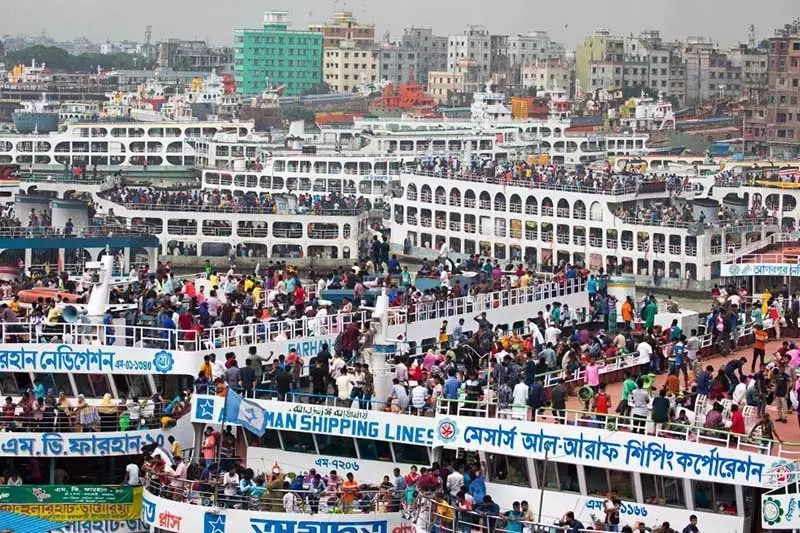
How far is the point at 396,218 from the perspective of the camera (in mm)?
72938

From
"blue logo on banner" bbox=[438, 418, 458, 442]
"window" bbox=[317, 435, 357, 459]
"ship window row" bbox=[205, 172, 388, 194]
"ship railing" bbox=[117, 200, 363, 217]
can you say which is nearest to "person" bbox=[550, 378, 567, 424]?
"blue logo on banner" bbox=[438, 418, 458, 442]

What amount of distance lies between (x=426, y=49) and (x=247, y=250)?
127119 millimetres

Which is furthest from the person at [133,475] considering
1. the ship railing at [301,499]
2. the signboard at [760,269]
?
the signboard at [760,269]

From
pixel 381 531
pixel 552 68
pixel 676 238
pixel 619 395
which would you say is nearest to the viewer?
pixel 381 531

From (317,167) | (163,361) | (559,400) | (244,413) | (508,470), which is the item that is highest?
(559,400)

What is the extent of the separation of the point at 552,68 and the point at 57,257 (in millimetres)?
124786

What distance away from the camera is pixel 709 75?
16512 cm

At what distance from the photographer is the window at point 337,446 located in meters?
26.3

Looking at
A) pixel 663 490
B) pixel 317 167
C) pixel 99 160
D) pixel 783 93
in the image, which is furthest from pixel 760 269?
pixel 783 93

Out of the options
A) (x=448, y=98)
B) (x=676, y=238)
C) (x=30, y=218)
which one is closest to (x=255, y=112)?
(x=448, y=98)

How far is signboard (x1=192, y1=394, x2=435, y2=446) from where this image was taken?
84.2 feet

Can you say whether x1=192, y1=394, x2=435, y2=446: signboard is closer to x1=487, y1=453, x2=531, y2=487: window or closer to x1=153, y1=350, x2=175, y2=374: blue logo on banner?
x1=487, y1=453, x2=531, y2=487: window

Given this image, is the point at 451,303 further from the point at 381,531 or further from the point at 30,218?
the point at 30,218

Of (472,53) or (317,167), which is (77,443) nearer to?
(317,167)
